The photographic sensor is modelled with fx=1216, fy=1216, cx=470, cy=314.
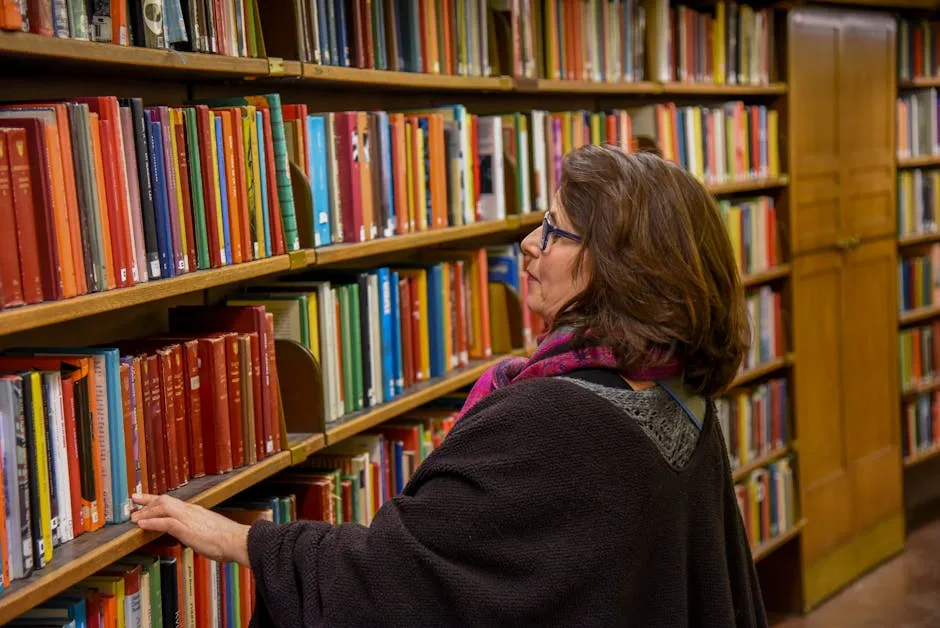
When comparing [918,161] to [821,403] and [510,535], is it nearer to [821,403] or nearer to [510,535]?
[821,403]

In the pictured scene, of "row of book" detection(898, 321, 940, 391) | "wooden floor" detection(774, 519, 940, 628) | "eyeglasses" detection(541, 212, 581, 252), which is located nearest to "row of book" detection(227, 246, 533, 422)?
"eyeglasses" detection(541, 212, 581, 252)

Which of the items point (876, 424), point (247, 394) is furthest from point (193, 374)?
point (876, 424)

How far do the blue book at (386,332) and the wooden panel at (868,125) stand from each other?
109 inches

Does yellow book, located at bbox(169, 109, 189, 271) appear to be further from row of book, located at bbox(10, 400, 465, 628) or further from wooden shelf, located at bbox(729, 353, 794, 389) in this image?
wooden shelf, located at bbox(729, 353, 794, 389)

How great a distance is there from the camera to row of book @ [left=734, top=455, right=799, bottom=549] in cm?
449

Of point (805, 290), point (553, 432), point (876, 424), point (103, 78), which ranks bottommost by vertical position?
point (876, 424)

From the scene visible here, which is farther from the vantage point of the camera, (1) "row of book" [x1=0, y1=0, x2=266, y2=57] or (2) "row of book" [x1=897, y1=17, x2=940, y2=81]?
(2) "row of book" [x1=897, y1=17, x2=940, y2=81]

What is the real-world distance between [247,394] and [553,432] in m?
0.75

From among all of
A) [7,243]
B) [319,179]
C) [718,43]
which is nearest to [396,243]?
[319,179]

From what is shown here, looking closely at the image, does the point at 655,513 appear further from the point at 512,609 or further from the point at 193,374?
the point at 193,374

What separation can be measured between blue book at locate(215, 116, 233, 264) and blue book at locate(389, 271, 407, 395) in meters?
0.67

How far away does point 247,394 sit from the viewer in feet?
7.14

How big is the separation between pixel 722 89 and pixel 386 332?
6.96 feet

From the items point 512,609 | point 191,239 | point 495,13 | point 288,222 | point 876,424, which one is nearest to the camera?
point 512,609
